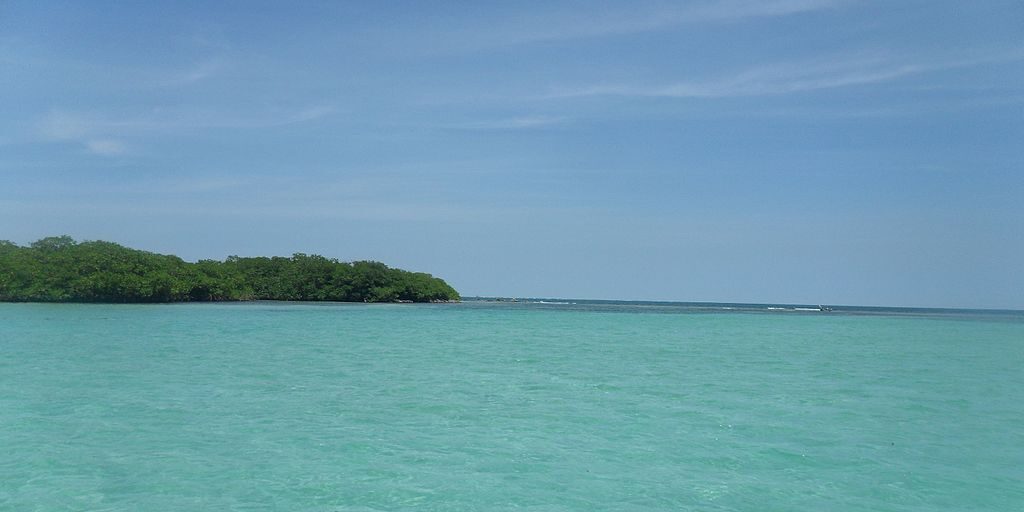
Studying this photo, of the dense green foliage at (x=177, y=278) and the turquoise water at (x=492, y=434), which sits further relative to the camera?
the dense green foliage at (x=177, y=278)

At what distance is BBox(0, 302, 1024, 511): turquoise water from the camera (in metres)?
6.27

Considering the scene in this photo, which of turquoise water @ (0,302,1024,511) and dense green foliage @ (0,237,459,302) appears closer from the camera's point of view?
turquoise water @ (0,302,1024,511)

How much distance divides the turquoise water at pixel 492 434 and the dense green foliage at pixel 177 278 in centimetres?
3851

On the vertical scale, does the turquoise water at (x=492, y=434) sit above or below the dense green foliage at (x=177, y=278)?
below

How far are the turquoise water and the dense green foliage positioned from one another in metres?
38.5

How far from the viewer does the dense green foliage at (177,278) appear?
50.2 m

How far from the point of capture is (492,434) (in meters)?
8.54

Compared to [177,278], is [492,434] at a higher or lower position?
lower

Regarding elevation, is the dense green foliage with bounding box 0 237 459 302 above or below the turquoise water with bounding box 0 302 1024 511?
above

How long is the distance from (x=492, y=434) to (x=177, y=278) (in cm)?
5810

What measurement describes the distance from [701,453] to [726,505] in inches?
68.9

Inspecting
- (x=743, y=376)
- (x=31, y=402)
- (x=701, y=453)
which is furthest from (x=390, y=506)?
(x=743, y=376)

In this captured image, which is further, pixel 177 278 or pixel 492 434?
pixel 177 278

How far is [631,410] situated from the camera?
34.2 feet
